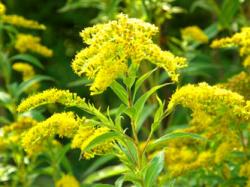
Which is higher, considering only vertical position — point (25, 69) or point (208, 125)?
point (25, 69)

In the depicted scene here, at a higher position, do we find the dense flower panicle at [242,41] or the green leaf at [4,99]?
the green leaf at [4,99]

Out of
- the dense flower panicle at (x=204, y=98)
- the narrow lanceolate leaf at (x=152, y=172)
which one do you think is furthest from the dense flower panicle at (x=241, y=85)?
the narrow lanceolate leaf at (x=152, y=172)

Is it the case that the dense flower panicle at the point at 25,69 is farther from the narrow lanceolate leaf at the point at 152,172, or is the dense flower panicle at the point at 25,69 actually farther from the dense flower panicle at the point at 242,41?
the narrow lanceolate leaf at the point at 152,172

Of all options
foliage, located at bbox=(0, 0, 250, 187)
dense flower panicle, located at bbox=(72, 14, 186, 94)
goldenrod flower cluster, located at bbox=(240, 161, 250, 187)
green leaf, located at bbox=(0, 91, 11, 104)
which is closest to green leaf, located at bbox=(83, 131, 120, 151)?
foliage, located at bbox=(0, 0, 250, 187)

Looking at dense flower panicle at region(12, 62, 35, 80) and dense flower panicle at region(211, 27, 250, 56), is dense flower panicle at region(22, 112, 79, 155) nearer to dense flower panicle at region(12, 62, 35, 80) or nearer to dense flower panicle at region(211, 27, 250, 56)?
dense flower panicle at region(211, 27, 250, 56)

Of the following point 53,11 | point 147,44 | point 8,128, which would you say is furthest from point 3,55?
point 53,11

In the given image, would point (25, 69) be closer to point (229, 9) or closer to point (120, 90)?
point (229, 9)

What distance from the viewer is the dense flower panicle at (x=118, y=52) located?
5.11 feet

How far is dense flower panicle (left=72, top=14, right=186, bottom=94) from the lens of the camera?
1558 mm

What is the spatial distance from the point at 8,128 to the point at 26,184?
287 millimetres

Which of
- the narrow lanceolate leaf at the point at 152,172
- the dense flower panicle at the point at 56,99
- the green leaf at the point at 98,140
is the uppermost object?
the dense flower panicle at the point at 56,99

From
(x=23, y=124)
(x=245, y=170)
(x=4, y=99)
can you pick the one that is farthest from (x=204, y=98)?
(x=4, y=99)

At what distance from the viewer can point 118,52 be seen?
1.58m

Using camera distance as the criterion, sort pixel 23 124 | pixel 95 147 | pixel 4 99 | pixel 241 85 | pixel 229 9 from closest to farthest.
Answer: pixel 95 147, pixel 241 85, pixel 23 124, pixel 4 99, pixel 229 9
